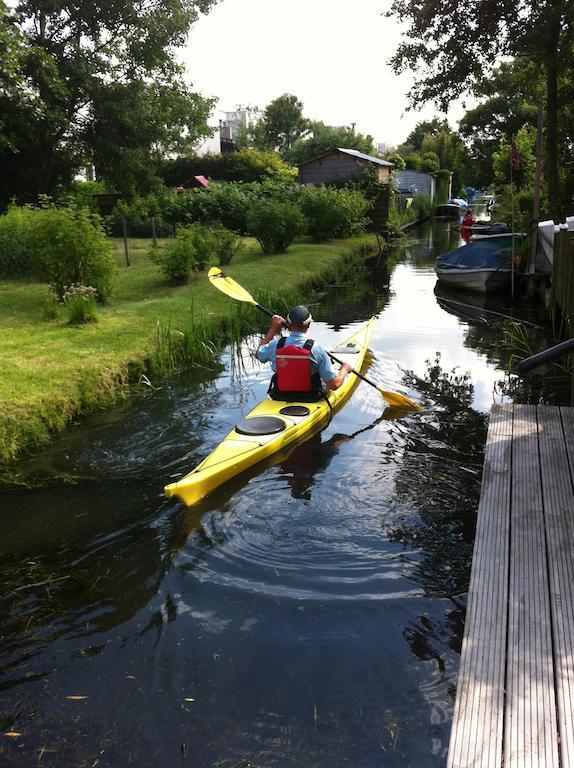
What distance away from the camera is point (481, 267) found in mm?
15656

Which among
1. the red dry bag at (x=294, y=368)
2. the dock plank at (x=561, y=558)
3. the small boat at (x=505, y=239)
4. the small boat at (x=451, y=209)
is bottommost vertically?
the dock plank at (x=561, y=558)

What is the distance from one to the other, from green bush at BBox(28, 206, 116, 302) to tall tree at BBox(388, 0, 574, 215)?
1110 centimetres

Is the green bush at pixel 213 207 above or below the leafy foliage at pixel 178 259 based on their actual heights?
above

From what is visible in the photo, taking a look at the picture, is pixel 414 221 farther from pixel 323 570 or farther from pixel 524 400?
pixel 323 570

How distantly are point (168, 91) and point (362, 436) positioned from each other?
1605 cm

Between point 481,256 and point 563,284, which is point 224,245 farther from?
point 563,284

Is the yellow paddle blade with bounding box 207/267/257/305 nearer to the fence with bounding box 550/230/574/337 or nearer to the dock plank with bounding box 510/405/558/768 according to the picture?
the fence with bounding box 550/230/574/337

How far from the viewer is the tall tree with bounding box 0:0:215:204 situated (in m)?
17.3

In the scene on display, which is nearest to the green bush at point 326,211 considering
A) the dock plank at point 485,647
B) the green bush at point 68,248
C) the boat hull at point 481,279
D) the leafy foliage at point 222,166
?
the boat hull at point 481,279

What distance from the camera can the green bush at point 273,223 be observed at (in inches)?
736

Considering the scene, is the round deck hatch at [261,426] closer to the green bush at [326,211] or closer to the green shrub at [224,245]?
the green shrub at [224,245]

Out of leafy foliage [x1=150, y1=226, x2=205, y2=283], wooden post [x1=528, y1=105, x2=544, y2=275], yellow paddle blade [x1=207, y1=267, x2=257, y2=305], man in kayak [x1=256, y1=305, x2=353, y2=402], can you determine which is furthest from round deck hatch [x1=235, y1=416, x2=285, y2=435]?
wooden post [x1=528, y1=105, x2=544, y2=275]

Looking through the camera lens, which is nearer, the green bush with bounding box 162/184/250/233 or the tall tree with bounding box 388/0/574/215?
the tall tree with bounding box 388/0/574/215

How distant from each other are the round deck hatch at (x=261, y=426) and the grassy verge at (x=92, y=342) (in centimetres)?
220
